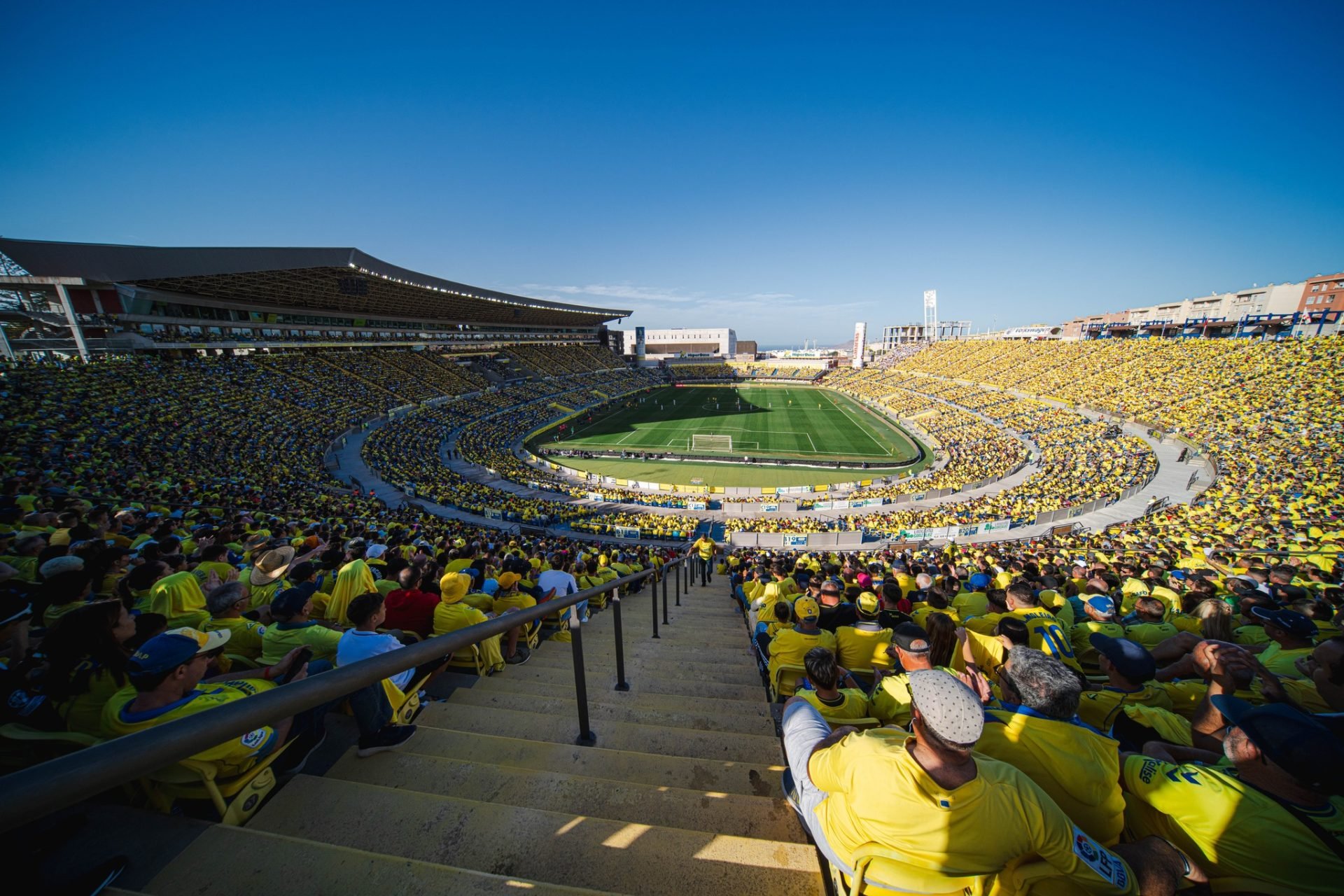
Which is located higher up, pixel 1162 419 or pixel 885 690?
pixel 885 690

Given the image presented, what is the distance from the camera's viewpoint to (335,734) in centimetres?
333

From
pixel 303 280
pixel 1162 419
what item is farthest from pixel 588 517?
pixel 1162 419

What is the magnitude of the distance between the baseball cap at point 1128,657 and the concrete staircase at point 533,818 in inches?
100

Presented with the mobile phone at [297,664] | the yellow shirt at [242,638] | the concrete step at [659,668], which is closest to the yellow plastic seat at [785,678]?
the concrete step at [659,668]

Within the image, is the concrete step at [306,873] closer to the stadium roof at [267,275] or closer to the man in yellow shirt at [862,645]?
the man in yellow shirt at [862,645]

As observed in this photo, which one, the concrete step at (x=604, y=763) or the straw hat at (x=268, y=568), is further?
the straw hat at (x=268, y=568)

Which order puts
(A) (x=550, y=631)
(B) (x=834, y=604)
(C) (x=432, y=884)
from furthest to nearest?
(A) (x=550, y=631)
(B) (x=834, y=604)
(C) (x=432, y=884)

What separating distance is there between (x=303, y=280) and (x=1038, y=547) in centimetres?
4701

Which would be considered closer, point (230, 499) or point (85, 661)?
point (85, 661)

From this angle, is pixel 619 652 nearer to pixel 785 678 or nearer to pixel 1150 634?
pixel 785 678

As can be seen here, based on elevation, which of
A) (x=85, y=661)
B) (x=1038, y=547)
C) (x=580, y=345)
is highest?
(x=580, y=345)

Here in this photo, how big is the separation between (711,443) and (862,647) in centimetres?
4027

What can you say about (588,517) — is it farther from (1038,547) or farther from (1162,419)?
(1162,419)

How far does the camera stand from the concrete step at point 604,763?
125 inches
